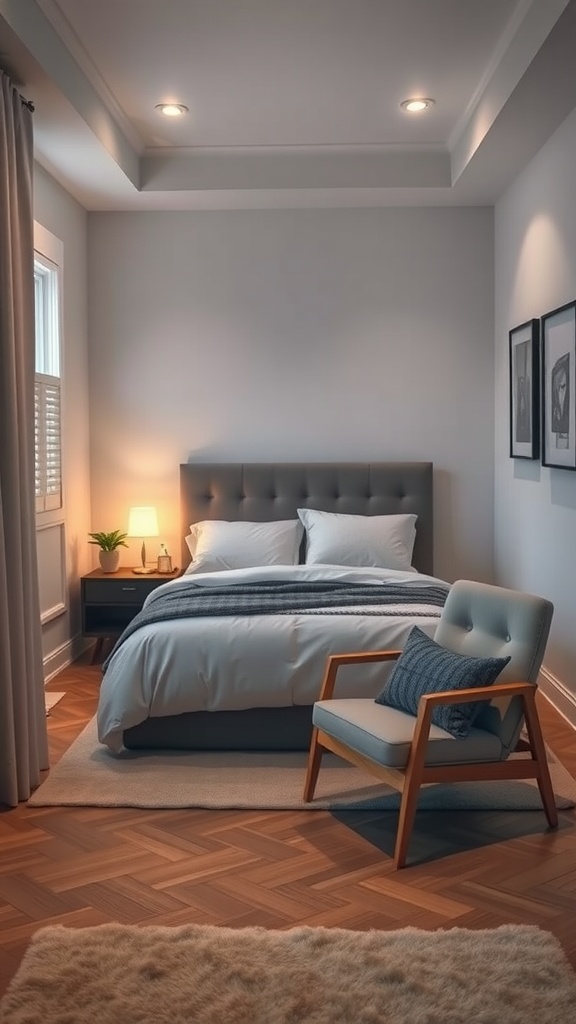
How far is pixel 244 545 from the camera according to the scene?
19.9 feet

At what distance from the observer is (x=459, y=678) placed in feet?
11.4

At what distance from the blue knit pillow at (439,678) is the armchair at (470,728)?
0.10 feet

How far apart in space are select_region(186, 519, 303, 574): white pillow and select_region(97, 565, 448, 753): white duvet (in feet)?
5.34

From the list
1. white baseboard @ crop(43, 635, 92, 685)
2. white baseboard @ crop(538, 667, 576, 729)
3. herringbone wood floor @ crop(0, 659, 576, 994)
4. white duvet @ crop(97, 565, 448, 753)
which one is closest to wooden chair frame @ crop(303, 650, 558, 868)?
herringbone wood floor @ crop(0, 659, 576, 994)

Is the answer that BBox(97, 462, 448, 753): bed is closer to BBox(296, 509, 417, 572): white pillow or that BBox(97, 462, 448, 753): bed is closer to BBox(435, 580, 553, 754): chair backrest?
BBox(435, 580, 553, 754): chair backrest

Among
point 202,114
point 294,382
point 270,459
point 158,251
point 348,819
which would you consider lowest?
point 348,819

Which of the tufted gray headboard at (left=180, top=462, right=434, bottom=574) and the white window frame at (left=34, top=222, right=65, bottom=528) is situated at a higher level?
the white window frame at (left=34, top=222, right=65, bottom=528)

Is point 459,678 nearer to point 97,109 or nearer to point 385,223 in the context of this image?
point 97,109

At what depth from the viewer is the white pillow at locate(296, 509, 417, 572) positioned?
5984mm

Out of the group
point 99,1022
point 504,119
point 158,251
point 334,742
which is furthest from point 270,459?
point 99,1022

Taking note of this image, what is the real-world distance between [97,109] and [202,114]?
63cm

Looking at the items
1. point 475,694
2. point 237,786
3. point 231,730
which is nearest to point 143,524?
point 231,730

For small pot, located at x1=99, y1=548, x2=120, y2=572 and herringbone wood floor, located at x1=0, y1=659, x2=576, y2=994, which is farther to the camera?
small pot, located at x1=99, y1=548, x2=120, y2=572

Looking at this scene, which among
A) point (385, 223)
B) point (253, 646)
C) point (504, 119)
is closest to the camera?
point (253, 646)
